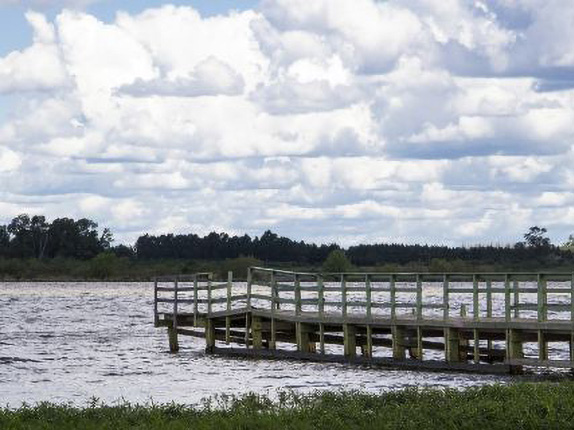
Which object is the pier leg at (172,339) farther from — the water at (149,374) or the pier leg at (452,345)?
the pier leg at (452,345)

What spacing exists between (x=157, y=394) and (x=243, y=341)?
13206 mm

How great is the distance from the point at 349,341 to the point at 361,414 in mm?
18584

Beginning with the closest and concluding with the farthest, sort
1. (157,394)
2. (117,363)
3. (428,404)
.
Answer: (428,404) → (157,394) → (117,363)

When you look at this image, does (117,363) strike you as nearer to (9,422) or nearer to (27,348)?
(27,348)

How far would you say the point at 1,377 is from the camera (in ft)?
129

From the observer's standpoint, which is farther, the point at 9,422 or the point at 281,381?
the point at 281,381

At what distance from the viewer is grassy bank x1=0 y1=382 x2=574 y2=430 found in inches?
816

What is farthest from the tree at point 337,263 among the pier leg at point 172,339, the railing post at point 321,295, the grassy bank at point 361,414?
the grassy bank at point 361,414

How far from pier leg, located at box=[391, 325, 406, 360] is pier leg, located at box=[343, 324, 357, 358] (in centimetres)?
192

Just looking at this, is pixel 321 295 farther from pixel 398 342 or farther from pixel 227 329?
pixel 227 329

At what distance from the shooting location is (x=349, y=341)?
40406 millimetres

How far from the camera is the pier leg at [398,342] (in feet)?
127

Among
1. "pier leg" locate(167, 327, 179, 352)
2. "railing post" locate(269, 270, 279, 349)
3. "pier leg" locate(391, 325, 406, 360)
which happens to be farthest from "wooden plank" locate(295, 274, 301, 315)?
"pier leg" locate(167, 327, 179, 352)

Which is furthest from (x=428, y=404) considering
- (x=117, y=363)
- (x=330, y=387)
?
(x=117, y=363)
